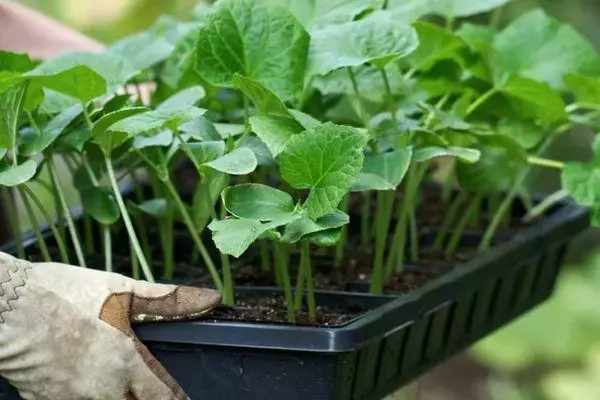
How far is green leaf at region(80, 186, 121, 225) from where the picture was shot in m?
0.79

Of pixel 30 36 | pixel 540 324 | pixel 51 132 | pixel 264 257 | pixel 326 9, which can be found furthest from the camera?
pixel 540 324

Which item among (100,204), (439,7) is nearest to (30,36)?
(100,204)

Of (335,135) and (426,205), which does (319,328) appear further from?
(426,205)

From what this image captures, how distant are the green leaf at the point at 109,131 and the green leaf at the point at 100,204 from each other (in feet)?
0.23

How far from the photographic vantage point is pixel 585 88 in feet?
3.01

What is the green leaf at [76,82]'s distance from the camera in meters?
0.69

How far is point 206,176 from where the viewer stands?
2.33 ft

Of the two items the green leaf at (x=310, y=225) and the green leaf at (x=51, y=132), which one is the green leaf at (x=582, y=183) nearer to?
the green leaf at (x=310, y=225)

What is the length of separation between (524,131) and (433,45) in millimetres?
141

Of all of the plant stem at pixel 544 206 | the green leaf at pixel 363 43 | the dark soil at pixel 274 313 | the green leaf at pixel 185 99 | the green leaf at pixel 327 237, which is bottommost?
the plant stem at pixel 544 206

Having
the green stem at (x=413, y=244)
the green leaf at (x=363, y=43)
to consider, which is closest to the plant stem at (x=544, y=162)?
the green stem at (x=413, y=244)

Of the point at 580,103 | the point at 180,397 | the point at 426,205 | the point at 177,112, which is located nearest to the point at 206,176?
the point at 177,112

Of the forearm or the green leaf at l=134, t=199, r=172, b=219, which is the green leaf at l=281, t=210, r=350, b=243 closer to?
the green leaf at l=134, t=199, r=172, b=219

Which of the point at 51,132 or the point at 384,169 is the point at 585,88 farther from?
the point at 51,132
